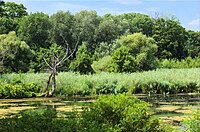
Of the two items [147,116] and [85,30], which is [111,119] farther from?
[85,30]

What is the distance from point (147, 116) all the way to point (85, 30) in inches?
1528

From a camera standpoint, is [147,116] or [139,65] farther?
[139,65]

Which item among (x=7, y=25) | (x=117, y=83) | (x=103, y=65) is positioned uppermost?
(x=7, y=25)

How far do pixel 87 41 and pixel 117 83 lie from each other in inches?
870

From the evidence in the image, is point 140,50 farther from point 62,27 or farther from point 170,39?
point 170,39

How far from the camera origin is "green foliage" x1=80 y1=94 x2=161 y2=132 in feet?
17.7

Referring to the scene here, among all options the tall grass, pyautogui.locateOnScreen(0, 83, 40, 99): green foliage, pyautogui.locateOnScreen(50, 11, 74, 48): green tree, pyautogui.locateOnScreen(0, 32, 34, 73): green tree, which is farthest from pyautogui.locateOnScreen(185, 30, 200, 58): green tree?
pyautogui.locateOnScreen(0, 83, 40, 99): green foliage

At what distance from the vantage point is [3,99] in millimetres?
19031

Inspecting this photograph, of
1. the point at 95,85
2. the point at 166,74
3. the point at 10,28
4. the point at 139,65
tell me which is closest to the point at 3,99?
the point at 95,85

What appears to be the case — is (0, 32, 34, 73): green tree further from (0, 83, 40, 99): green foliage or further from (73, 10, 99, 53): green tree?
(73, 10, 99, 53): green tree

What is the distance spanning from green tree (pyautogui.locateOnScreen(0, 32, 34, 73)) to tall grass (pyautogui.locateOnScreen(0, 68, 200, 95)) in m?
8.89

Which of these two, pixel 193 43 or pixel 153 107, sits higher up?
pixel 193 43

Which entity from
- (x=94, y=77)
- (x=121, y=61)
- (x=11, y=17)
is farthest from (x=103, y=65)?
(x=11, y=17)

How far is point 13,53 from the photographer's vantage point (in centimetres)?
Result: 3203
